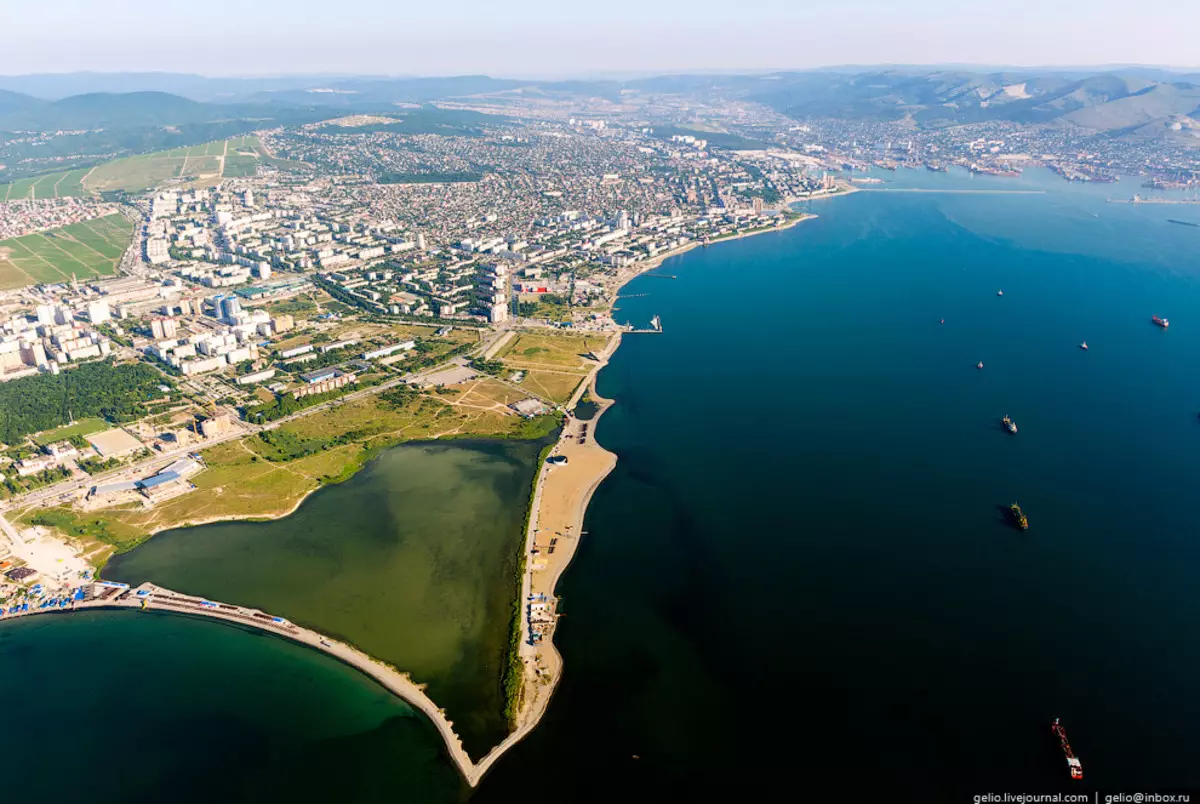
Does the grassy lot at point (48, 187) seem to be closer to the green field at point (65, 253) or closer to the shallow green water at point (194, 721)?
the green field at point (65, 253)

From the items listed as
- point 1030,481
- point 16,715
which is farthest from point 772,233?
point 16,715

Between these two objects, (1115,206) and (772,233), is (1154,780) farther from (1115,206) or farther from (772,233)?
(1115,206)

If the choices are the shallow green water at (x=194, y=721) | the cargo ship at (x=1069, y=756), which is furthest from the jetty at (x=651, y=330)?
the cargo ship at (x=1069, y=756)

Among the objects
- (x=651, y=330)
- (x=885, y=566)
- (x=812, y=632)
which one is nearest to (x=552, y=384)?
(x=651, y=330)

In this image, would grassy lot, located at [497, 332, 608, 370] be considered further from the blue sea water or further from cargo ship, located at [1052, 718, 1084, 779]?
cargo ship, located at [1052, 718, 1084, 779]

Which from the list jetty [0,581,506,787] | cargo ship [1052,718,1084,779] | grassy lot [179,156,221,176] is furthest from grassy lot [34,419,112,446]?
grassy lot [179,156,221,176]

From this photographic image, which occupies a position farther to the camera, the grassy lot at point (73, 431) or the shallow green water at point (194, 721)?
the grassy lot at point (73, 431)
